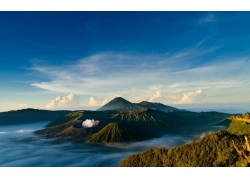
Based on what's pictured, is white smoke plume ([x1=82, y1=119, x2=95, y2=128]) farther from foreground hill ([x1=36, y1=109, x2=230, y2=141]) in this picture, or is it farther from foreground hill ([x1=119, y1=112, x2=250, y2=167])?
foreground hill ([x1=119, y1=112, x2=250, y2=167])

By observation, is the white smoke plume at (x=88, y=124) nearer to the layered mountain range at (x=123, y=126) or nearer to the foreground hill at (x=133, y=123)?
the layered mountain range at (x=123, y=126)

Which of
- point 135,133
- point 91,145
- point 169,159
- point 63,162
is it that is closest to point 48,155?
point 63,162

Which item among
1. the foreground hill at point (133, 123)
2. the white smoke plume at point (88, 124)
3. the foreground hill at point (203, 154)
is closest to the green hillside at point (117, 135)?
the foreground hill at point (133, 123)

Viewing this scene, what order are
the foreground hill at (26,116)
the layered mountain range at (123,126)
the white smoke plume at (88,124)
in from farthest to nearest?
the foreground hill at (26,116) → the white smoke plume at (88,124) → the layered mountain range at (123,126)

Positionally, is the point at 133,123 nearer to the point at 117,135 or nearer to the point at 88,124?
the point at 88,124

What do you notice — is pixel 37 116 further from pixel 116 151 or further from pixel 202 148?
pixel 202 148

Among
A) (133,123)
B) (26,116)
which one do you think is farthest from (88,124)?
(26,116)

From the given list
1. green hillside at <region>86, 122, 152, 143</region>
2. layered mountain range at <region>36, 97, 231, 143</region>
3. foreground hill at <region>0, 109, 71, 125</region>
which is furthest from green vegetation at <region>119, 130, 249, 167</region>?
foreground hill at <region>0, 109, 71, 125</region>
